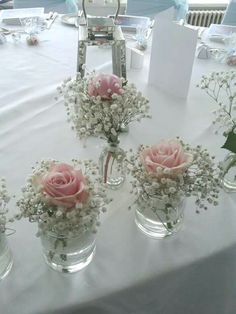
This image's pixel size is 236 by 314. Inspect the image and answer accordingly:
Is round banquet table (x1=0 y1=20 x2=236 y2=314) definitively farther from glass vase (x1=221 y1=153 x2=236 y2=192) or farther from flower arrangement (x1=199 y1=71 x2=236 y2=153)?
flower arrangement (x1=199 y1=71 x2=236 y2=153)

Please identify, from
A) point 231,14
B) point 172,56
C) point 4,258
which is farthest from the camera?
point 231,14

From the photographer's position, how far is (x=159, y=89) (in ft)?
3.84

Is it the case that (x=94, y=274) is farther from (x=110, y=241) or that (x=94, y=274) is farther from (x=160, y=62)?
(x=160, y=62)

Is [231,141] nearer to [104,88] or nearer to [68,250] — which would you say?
[104,88]

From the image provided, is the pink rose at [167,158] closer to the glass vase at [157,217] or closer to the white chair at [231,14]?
the glass vase at [157,217]

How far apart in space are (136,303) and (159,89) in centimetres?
77

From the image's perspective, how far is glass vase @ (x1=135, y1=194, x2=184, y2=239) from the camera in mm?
598

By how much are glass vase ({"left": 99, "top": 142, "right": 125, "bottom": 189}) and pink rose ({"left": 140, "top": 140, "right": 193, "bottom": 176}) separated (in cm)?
14

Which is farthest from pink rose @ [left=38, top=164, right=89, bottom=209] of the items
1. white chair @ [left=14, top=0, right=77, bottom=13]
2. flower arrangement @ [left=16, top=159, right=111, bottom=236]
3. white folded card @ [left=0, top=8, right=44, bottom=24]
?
white chair @ [left=14, top=0, right=77, bottom=13]

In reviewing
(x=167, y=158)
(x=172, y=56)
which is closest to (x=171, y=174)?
(x=167, y=158)

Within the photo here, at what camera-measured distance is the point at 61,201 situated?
49cm

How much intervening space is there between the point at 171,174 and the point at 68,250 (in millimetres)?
222

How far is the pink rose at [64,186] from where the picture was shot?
19.2 inches

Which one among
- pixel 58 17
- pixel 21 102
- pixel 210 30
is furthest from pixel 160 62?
pixel 58 17
